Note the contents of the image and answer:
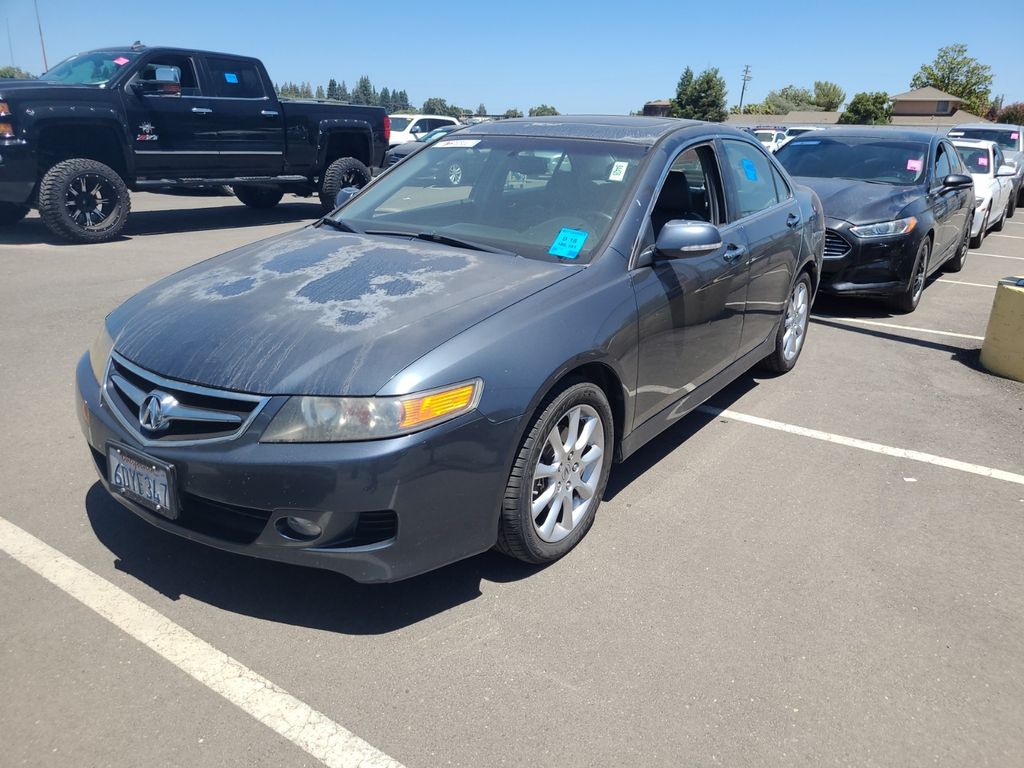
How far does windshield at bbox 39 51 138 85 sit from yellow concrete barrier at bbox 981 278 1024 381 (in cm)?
985

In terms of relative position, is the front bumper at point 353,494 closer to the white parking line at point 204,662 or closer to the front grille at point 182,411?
the front grille at point 182,411

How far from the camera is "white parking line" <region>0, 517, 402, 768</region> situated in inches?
91.3

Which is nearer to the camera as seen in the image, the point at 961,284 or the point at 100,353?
the point at 100,353

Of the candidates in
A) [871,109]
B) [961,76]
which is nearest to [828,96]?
[961,76]

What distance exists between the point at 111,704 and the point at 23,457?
6.91 ft

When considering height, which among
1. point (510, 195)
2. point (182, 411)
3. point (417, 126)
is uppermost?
point (510, 195)

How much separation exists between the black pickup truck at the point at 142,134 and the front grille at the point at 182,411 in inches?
309

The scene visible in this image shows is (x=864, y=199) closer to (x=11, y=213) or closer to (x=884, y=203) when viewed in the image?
(x=884, y=203)

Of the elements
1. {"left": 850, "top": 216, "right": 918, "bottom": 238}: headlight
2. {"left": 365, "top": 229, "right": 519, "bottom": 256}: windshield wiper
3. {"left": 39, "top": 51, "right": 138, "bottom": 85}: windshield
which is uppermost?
{"left": 39, "top": 51, "right": 138, "bottom": 85}: windshield

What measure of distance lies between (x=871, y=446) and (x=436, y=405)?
3091mm

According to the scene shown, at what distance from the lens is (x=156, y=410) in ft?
8.96

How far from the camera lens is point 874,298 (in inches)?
304

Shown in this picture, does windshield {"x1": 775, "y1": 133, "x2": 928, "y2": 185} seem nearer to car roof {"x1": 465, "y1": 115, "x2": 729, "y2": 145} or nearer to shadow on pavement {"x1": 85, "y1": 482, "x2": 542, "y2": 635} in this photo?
car roof {"x1": 465, "y1": 115, "x2": 729, "y2": 145}

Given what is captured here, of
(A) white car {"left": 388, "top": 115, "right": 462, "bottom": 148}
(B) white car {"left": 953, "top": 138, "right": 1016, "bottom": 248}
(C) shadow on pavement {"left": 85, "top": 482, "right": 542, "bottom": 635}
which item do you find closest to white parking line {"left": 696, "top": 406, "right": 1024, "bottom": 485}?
(C) shadow on pavement {"left": 85, "top": 482, "right": 542, "bottom": 635}
